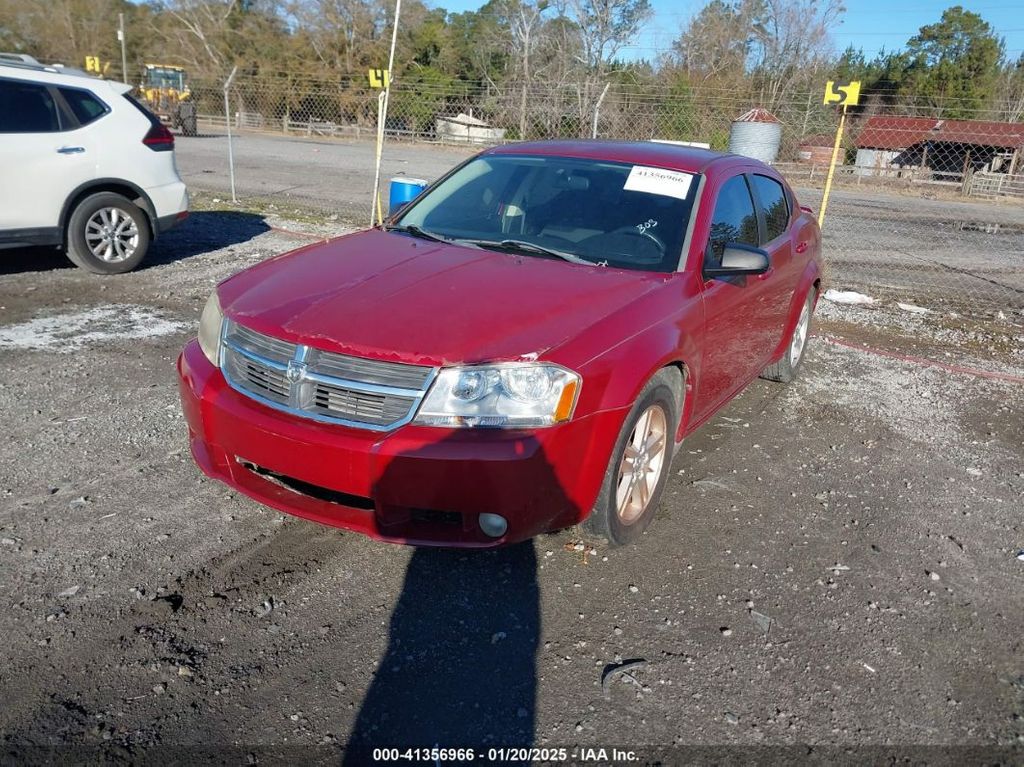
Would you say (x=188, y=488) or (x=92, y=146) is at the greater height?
(x=92, y=146)

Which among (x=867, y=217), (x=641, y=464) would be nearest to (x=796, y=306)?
(x=641, y=464)

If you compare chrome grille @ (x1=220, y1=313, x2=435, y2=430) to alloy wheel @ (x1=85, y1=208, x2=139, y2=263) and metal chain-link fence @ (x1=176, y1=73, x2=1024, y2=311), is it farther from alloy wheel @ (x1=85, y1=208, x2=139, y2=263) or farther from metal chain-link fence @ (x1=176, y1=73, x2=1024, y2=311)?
metal chain-link fence @ (x1=176, y1=73, x2=1024, y2=311)

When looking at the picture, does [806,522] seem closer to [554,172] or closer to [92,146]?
[554,172]

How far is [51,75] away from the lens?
7.17 metres

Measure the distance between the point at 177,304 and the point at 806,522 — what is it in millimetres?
5506

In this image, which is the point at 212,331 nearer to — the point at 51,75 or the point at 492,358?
the point at 492,358

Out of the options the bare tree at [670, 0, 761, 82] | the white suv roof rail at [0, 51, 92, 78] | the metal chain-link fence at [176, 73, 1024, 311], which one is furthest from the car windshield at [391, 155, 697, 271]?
the bare tree at [670, 0, 761, 82]

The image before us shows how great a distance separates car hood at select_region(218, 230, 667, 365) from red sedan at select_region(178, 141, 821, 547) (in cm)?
1

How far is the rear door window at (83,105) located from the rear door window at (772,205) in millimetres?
6050

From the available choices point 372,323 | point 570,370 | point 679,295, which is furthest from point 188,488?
point 679,295

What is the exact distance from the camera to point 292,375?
2943mm

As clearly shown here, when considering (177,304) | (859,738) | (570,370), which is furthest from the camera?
(177,304)

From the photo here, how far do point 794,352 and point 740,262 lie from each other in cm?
242

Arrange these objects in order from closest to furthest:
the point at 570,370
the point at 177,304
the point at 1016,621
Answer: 1. the point at 570,370
2. the point at 1016,621
3. the point at 177,304
